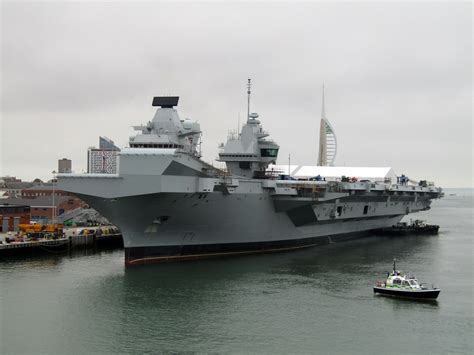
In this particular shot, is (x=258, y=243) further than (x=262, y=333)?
Yes

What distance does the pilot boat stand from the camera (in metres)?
24.5

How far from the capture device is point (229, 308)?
22594mm

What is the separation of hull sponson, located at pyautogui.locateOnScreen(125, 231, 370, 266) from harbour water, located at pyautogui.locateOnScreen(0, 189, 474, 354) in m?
0.74

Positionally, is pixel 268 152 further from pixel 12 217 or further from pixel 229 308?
pixel 12 217

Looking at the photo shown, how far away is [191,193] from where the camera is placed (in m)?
29.5

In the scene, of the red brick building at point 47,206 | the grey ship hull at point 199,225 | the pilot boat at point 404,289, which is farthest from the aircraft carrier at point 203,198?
the red brick building at point 47,206

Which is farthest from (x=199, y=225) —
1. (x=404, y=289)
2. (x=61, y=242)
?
Result: (x=61, y=242)

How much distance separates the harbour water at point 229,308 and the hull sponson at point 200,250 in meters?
0.74

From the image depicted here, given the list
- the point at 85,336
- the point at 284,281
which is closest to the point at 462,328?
the point at 284,281

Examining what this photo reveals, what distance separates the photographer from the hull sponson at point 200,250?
30.4m

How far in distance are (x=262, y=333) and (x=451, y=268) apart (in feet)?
54.2

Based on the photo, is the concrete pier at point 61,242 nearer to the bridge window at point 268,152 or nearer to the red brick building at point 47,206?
the red brick building at point 47,206

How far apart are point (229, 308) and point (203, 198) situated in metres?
8.99

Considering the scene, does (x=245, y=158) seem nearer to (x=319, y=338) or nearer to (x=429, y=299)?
(x=429, y=299)
